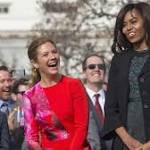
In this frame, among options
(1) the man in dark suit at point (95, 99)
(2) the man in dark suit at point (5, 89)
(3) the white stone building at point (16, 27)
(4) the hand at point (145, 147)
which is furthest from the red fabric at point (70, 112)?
(3) the white stone building at point (16, 27)

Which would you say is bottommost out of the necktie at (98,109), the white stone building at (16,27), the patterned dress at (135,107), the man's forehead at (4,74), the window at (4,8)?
the white stone building at (16,27)

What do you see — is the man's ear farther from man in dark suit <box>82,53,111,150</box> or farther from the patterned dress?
the patterned dress

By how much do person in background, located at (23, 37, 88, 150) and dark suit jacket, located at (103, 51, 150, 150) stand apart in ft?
2.24

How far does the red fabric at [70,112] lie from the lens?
229 inches

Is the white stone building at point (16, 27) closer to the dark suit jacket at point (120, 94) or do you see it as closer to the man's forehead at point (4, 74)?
the man's forehead at point (4, 74)

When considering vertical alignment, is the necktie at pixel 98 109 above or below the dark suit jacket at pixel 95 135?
above

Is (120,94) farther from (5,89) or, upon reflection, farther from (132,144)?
(5,89)

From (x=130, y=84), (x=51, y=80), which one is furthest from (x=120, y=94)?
(x=51, y=80)

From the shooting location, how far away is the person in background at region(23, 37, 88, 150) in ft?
19.1

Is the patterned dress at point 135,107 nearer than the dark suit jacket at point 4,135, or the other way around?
the patterned dress at point 135,107

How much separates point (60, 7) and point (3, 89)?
31.7m

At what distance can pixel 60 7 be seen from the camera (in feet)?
131

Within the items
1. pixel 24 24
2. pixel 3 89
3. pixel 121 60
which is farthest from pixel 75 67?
pixel 121 60

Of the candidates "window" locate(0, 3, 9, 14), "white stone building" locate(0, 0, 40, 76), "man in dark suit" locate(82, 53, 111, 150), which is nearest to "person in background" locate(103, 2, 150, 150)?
"man in dark suit" locate(82, 53, 111, 150)
